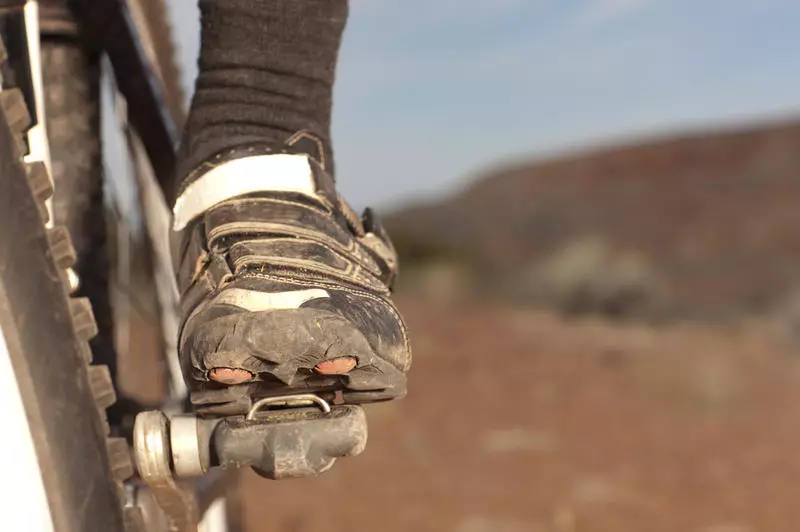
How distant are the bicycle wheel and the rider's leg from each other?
0.28 feet

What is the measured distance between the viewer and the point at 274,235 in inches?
30.0

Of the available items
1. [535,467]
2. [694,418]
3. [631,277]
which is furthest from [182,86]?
[631,277]

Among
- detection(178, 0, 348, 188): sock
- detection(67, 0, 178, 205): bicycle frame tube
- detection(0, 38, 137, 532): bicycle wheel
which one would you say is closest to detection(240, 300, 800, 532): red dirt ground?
detection(67, 0, 178, 205): bicycle frame tube

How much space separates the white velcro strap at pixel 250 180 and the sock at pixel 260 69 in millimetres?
54

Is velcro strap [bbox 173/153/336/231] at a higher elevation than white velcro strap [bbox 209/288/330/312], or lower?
higher

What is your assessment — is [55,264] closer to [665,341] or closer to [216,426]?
[216,426]

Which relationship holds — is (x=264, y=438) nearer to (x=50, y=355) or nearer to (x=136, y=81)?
(x=50, y=355)

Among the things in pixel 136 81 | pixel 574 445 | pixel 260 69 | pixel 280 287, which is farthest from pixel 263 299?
pixel 574 445

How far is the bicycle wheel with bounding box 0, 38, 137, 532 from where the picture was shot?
2.13 ft

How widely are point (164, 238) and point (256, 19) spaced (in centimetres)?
61

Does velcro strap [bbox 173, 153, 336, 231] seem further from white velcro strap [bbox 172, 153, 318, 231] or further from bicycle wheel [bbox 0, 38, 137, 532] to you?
bicycle wheel [bbox 0, 38, 137, 532]

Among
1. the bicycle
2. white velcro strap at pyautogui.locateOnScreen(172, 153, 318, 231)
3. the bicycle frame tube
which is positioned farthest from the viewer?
the bicycle frame tube

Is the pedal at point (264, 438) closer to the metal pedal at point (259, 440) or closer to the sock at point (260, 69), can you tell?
A: the metal pedal at point (259, 440)

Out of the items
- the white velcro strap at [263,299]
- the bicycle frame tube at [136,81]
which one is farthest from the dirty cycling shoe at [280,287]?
the bicycle frame tube at [136,81]
